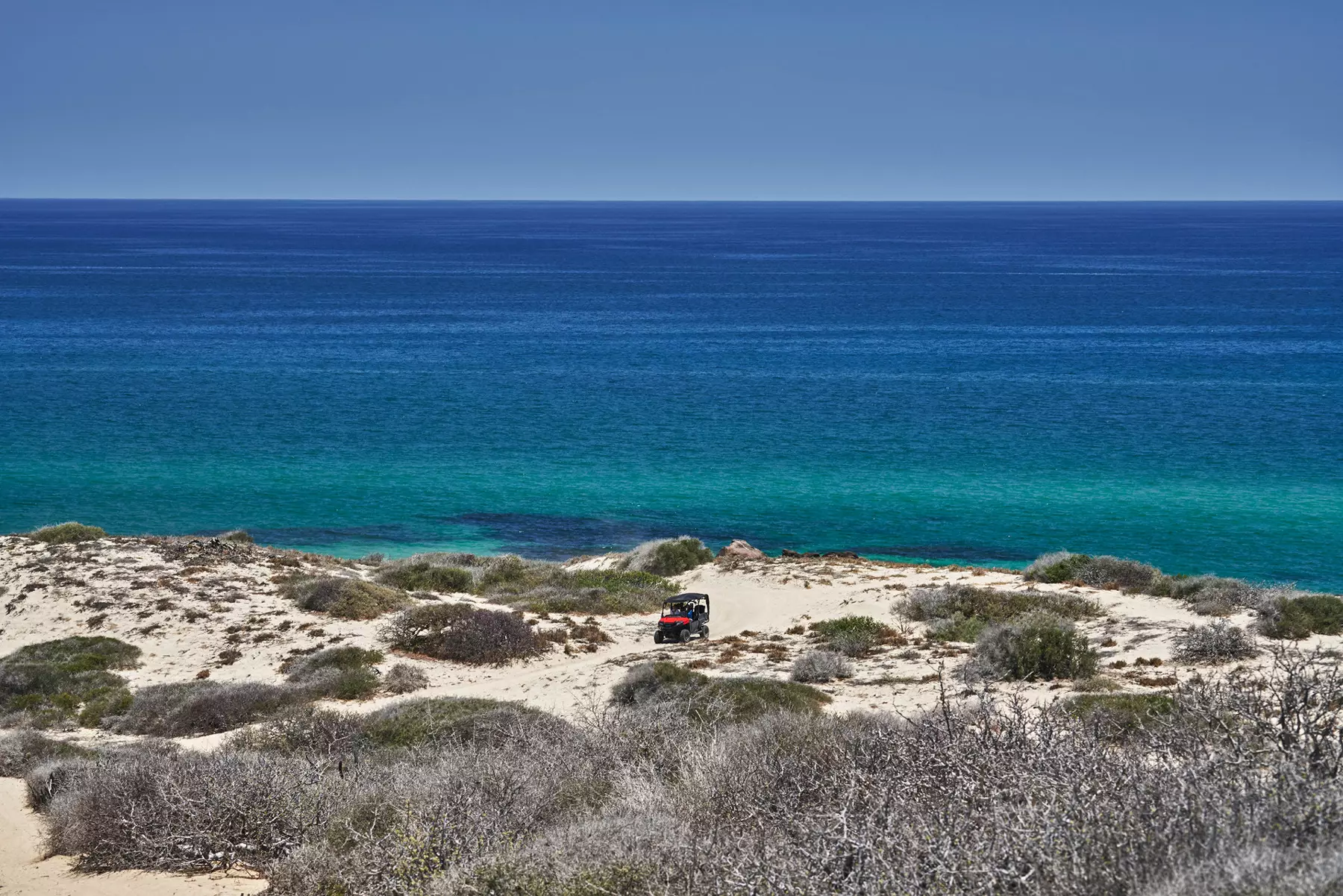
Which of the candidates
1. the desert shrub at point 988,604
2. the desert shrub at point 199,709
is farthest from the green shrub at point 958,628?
the desert shrub at point 199,709

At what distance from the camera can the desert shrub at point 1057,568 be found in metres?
28.9

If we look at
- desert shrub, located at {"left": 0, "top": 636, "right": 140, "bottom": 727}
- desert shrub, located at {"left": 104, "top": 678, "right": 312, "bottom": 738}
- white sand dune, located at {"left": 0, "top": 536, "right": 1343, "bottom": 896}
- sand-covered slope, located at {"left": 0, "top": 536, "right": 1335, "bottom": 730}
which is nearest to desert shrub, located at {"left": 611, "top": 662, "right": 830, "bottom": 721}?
white sand dune, located at {"left": 0, "top": 536, "right": 1343, "bottom": 896}

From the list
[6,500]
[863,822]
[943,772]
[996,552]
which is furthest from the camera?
[6,500]

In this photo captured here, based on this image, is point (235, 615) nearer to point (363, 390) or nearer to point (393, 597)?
point (393, 597)

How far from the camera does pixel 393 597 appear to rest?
1121 inches

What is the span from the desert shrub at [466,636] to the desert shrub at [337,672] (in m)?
1.07

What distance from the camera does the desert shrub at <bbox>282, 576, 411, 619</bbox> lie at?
88.3 feet

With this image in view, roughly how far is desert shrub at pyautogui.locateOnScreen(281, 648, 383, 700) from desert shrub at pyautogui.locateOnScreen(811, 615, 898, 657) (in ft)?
30.3

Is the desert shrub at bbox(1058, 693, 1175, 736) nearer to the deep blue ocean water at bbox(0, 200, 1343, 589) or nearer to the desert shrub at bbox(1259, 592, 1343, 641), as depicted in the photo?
the desert shrub at bbox(1259, 592, 1343, 641)

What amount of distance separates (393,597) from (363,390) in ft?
130

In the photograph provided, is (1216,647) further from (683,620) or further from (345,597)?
(345,597)

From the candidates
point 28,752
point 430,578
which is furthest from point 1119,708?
point 430,578

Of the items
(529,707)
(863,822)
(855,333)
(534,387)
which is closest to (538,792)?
(863,822)

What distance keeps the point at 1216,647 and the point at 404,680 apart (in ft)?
48.6
